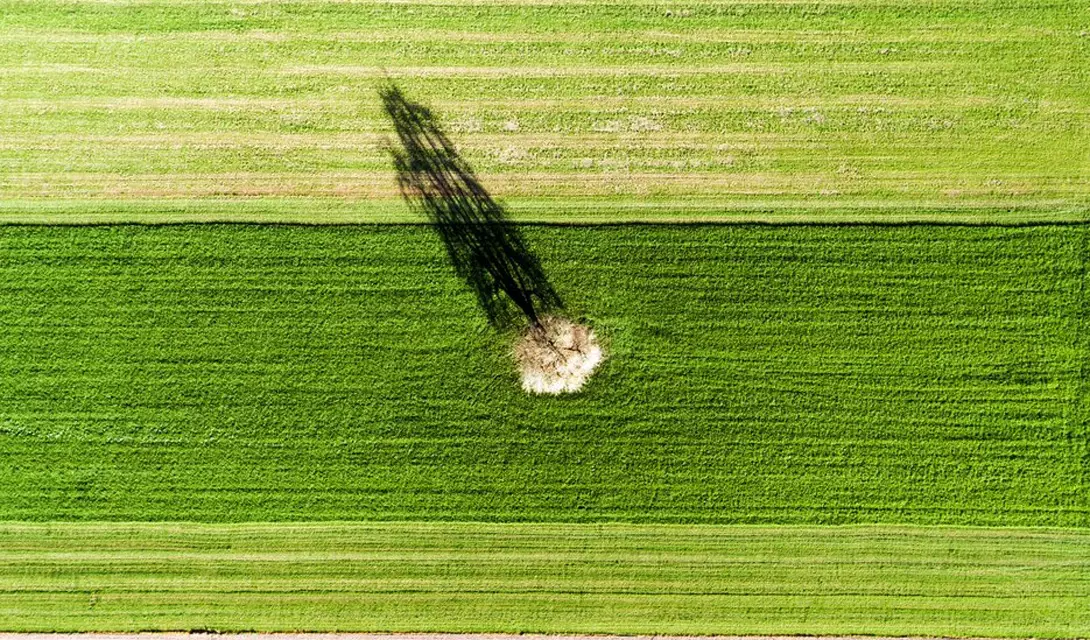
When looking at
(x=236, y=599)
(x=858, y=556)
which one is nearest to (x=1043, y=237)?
(x=858, y=556)

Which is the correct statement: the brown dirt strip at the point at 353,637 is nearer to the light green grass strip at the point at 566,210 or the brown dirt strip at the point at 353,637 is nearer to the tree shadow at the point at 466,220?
the tree shadow at the point at 466,220

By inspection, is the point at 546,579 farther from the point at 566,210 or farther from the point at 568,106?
the point at 568,106

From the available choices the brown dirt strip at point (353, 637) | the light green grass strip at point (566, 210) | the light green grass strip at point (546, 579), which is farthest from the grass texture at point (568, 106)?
the brown dirt strip at point (353, 637)

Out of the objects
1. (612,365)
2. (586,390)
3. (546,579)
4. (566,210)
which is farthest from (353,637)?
(566,210)

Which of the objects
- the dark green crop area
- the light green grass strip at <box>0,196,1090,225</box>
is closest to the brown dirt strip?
the dark green crop area

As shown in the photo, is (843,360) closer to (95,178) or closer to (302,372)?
(302,372)

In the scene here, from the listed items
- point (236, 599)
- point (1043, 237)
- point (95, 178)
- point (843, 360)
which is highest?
point (1043, 237)
